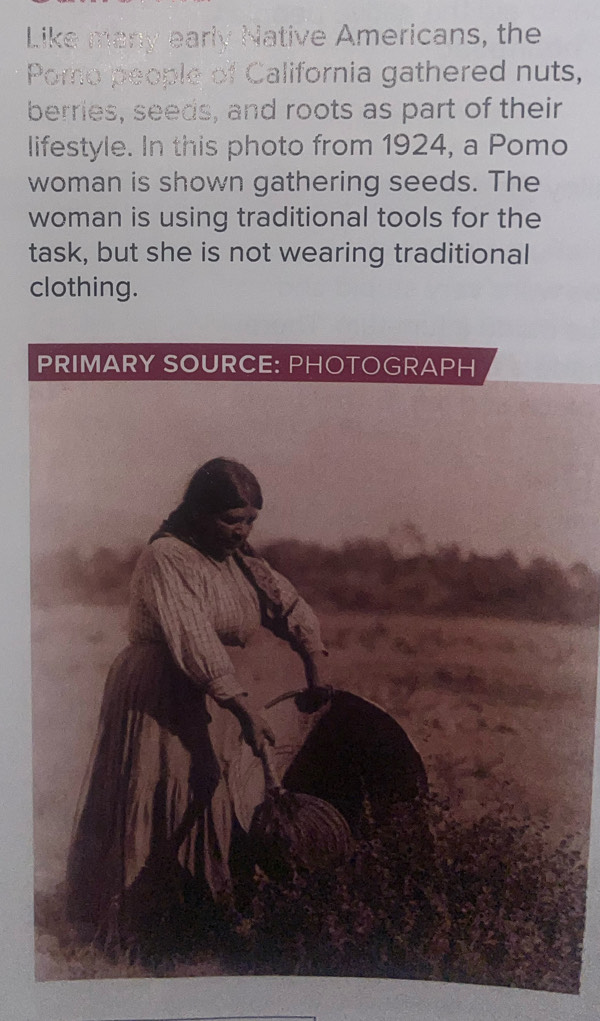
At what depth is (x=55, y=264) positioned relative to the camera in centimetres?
60

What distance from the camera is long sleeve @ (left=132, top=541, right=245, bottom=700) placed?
2.02 feet

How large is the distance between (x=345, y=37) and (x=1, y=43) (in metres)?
0.26

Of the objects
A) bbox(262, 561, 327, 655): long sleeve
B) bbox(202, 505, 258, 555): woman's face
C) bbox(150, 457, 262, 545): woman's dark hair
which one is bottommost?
bbox(262, 561, 327, 655): long sleeve

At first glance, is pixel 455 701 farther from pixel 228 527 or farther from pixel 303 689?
pixel 228 527

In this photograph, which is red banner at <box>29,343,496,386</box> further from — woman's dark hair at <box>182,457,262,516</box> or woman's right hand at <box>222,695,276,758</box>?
woman's right hand at <box>222,695,276,758</box>

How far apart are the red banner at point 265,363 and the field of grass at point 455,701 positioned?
0.19 meters

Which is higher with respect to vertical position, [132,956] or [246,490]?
[246,490]

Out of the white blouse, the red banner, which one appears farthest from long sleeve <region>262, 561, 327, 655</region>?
the red banner

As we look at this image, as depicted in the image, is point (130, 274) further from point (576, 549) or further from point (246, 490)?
point (576, 549)

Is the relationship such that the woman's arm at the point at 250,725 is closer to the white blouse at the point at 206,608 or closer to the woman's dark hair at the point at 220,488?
the white blouse at the point at 206,608

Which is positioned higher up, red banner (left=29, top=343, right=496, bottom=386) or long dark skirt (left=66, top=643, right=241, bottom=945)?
red banner (left=29, top=343, right=496, bottom=386)

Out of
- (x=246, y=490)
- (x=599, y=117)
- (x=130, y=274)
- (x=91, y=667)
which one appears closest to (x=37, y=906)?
(x=91, y=667)

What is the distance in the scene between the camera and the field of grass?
2.02 ft

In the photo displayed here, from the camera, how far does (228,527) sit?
0.62 meters
